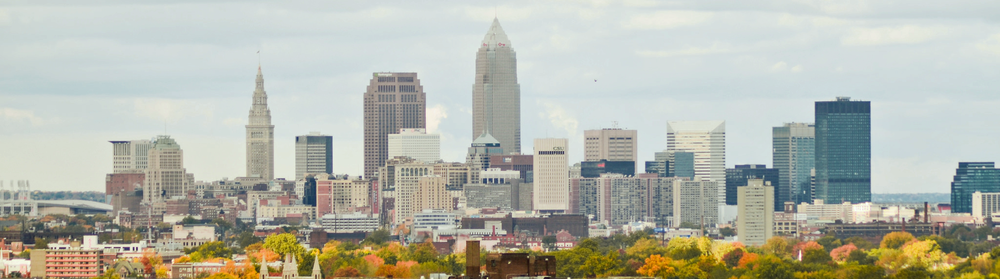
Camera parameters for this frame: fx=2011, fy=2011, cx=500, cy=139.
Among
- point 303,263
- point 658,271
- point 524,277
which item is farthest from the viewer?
point 303,263

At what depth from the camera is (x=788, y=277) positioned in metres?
160

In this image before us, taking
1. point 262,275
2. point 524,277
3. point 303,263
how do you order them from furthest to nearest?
point 303,263 < point 262,275 < point 524,277

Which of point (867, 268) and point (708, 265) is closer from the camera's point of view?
point (867, 268)

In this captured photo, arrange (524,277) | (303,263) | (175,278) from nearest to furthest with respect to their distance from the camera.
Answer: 1. (524,277)
2. (303,263)
3. (175,278)

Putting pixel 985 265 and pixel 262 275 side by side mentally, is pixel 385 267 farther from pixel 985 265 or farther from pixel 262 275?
pixel 985 265

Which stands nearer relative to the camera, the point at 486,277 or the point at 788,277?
the point at 486,277

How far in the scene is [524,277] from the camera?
90.5m

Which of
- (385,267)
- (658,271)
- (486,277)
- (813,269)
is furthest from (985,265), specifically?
(486,277)

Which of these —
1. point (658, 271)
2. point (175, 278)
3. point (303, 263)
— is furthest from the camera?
point (175, 278)

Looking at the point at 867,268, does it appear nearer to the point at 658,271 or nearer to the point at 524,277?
the point at 658,271

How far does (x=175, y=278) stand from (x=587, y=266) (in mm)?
49480

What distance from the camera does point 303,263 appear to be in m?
184

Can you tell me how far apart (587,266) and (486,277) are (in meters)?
79.2

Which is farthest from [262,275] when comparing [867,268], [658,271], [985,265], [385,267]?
[985,265]
